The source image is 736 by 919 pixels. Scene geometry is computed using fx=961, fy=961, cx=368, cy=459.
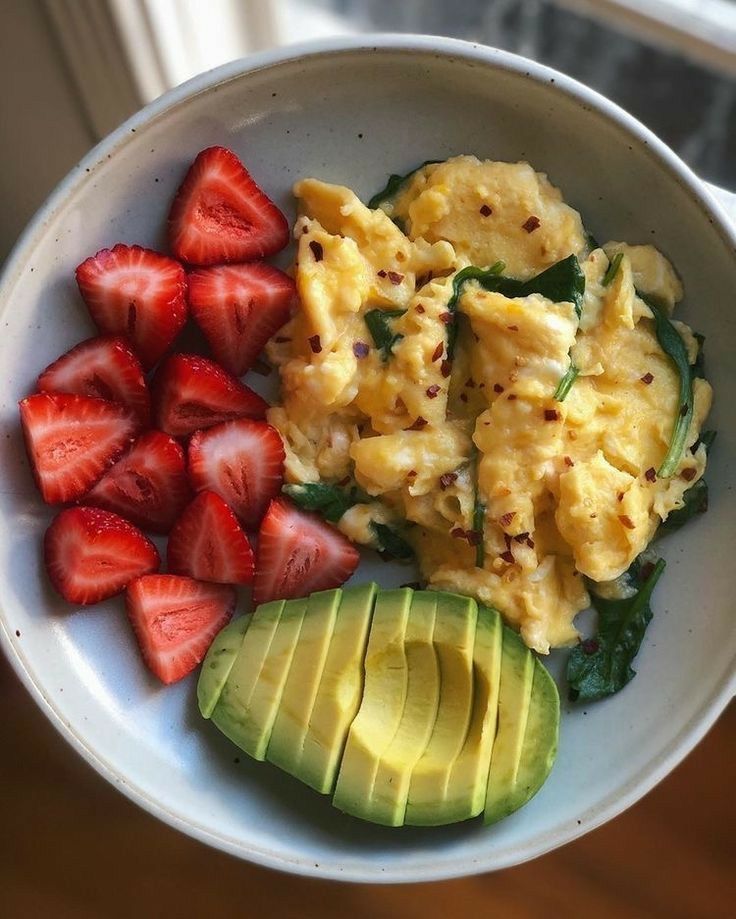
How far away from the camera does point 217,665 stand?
164cm

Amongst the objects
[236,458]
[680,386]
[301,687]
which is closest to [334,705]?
[301,687]

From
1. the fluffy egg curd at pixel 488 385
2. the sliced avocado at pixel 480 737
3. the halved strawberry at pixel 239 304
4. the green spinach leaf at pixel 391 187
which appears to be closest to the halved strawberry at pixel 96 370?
the halved strawberry at pixel 239 304

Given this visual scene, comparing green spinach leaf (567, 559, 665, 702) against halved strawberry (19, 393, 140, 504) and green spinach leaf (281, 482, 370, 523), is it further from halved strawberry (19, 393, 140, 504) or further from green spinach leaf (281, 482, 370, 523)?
halved strawberry (19, 393, 140, 504)

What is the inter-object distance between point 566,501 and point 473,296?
373mm

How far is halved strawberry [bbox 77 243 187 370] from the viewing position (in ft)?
5.10

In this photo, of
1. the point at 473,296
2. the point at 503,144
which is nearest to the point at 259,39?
the point at 503,144

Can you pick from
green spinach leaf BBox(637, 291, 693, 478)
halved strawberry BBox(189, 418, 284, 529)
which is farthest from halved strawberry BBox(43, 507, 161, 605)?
green spinach leaf BBox(637, 291, 693, 478)

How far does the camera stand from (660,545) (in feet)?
5.62

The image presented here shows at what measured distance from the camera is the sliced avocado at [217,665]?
1.63 m

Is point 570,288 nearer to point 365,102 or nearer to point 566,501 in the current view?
point 566,501

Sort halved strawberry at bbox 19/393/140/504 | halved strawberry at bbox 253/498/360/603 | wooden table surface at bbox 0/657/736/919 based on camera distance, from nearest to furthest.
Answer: halved strawberry at bbox 19/393/140/504 → halved strawberry at bbox 253/498/360/603 → wooden table surface at bbox 0/657/736/919

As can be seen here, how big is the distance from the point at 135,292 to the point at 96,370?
15 cm

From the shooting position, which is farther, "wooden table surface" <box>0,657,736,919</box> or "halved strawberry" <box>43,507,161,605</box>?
"wooden table surface" <box>0,657,736,919</box>

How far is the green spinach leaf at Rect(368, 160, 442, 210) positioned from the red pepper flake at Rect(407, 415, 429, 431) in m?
0.39
